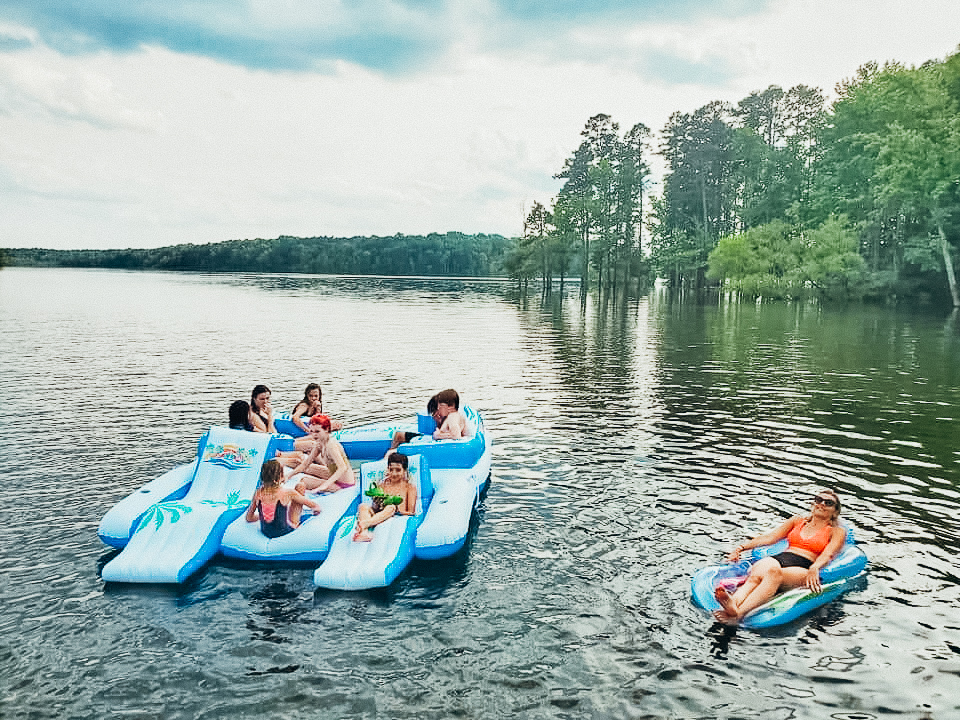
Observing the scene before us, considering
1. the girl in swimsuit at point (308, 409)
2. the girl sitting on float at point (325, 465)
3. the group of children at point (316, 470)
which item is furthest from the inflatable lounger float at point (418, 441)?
the girl sitting on float at point (325, 465)

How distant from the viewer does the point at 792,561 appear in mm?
9586

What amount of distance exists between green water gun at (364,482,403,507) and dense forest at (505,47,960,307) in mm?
55117

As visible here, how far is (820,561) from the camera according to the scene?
9547 millimetres

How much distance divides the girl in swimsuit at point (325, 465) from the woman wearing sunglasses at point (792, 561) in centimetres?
639

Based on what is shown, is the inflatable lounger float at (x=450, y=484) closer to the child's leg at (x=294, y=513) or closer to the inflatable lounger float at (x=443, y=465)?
the inflatable lounger float at (x=443, y=465)

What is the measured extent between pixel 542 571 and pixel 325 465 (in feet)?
15.2

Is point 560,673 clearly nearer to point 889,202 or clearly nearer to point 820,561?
point 820,561

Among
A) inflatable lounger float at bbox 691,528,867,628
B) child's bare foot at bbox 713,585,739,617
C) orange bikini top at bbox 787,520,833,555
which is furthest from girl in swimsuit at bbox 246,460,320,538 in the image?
orange bikini top at bbox 787,520,833,555

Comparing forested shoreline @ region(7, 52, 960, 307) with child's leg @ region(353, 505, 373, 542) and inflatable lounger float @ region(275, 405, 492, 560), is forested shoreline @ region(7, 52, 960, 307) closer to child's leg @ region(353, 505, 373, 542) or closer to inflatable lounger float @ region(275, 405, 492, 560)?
inflatable lounger float @ region(275, 405, 492, 560)

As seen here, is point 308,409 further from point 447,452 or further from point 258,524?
point 258,524

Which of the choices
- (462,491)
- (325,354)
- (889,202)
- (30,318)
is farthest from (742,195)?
(462,491)

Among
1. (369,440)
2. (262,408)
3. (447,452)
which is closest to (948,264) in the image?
(369,440)

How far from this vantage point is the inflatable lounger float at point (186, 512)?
9.95 meters

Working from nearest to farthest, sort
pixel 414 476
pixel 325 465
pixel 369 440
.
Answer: pixel 414 476 → pixel 325 465 → pixel 369 440
